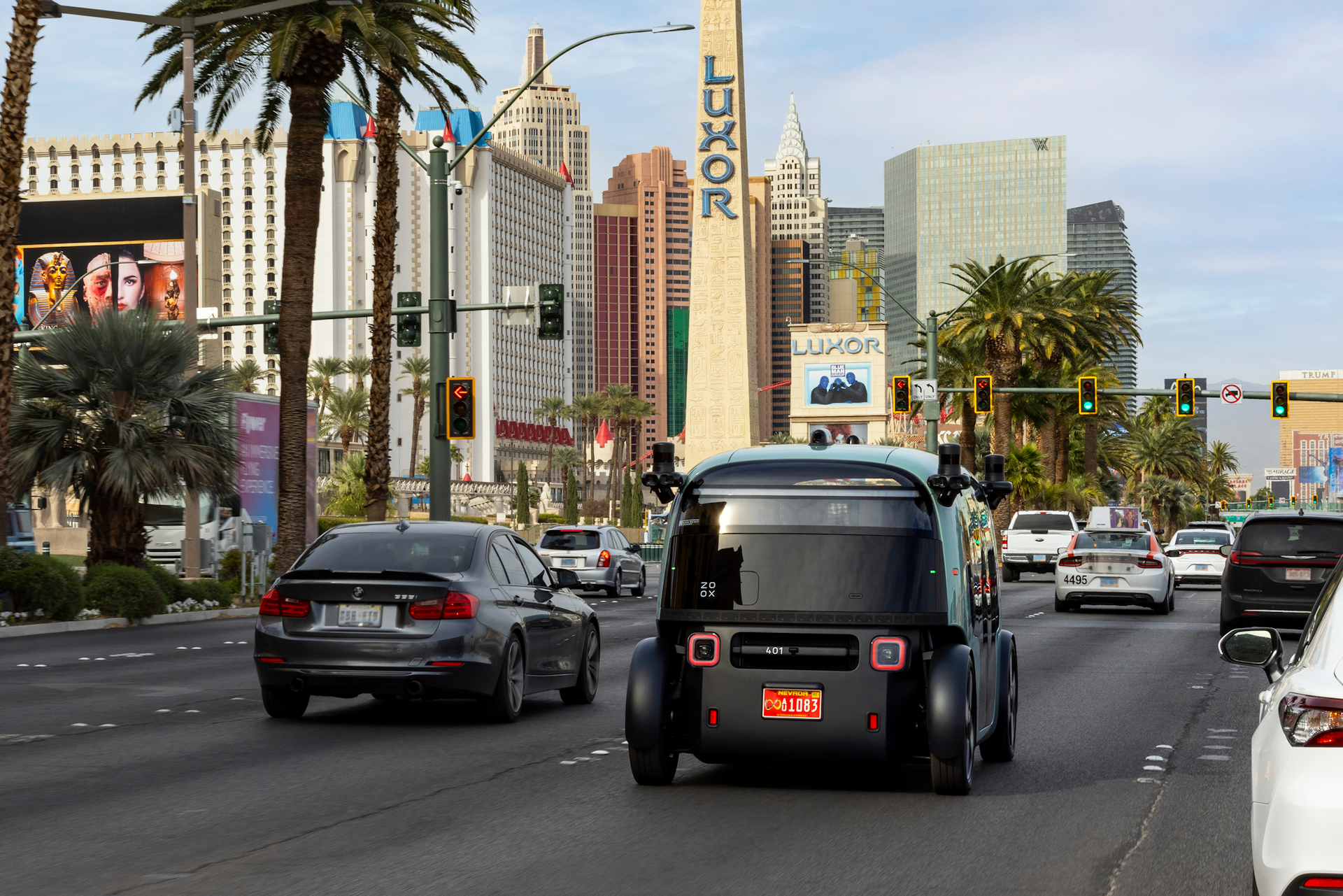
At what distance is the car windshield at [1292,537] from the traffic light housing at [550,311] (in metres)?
11.7

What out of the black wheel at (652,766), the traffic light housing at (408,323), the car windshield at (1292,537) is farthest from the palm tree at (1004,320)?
the black wheel at (652,766)

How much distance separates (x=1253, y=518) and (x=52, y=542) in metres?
51.9

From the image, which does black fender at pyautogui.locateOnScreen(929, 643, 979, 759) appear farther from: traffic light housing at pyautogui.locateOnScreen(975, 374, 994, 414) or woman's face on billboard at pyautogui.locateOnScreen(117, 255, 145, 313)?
woman's face on billboard at pyautogui.locateOnScreen(117, 255, 145, 313)

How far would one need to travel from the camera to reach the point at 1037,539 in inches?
1762

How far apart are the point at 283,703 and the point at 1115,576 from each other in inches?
805

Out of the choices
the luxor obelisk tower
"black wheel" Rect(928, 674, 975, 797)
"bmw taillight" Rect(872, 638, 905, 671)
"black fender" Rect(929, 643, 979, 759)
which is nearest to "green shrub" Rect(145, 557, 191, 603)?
"black wheel" Rect(928, 674, 975, 797)

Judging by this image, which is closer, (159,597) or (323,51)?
(159,597)

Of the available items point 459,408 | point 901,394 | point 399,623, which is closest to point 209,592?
point 459,408

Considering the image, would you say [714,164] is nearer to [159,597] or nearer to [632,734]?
[159,597]

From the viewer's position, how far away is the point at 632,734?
8.98m

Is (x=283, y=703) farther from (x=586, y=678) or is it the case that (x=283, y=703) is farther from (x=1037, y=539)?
(x=1037, y=539)

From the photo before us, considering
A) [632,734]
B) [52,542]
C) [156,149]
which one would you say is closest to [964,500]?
[632,734]

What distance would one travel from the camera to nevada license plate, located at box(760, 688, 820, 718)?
862 centimetres

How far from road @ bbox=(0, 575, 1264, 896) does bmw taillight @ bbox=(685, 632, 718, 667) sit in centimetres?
75
